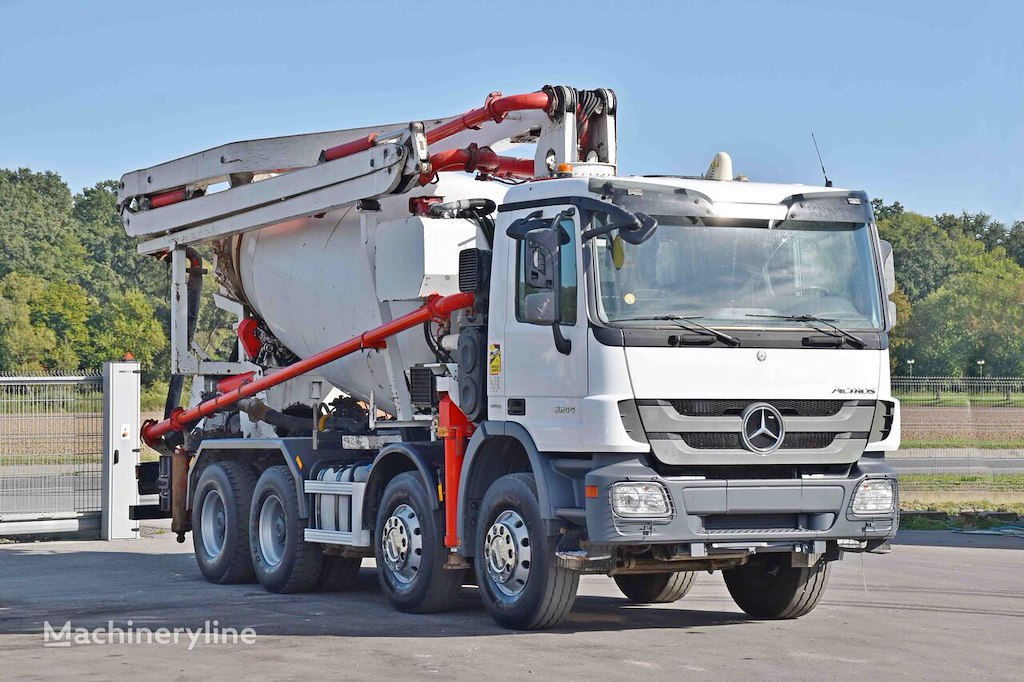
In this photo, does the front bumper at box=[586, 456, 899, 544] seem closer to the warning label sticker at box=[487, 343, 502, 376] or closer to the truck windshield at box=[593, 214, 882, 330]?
the truck windshield at box=[593, 214, 882, 330]

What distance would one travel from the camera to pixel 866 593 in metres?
13.8

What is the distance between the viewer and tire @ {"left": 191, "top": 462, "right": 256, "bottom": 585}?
14984 millimetres

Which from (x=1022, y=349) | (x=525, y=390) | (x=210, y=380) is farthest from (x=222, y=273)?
(x=1022, y=349)

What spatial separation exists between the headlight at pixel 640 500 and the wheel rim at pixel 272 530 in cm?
505

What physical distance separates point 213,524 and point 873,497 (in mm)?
7371

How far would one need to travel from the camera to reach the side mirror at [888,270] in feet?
36.9

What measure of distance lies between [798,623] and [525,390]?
2.95 metres

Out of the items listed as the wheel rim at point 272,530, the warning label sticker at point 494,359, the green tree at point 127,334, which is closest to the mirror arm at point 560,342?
the warning label sticker at point 494,359

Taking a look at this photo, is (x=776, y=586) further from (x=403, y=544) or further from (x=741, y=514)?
(x=403, y=544)

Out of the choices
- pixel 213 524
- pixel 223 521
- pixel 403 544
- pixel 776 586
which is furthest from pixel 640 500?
pixel 213 524

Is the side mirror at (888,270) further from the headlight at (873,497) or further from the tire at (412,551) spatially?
the tire at (412,551)

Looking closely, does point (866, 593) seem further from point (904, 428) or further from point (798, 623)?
point (904, 428)

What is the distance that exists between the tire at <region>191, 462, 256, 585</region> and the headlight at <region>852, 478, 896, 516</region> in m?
6.53

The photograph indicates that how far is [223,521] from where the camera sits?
15.4 m
